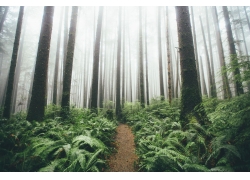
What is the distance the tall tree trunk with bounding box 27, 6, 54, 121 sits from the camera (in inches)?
220

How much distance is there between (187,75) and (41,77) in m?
5.99

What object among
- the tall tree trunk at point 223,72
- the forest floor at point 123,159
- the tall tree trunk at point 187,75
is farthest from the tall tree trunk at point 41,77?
the tall tree trunk at point 223,72

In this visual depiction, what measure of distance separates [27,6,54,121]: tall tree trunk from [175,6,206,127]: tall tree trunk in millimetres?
5734

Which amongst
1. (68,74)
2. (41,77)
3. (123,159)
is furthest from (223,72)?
(68,74)

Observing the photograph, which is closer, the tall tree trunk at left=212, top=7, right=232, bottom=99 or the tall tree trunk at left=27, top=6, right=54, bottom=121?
the tall tree trunk at left=212, top=7, right=232, bottom=99

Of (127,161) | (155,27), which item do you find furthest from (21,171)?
(155,27)

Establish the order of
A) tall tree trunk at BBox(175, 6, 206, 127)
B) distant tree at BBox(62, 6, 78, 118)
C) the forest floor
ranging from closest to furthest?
the forest floor
tall tree trunk at BBox(175, 6, 206, 127)
distant tree at BBox(62, 6, 78, 118)

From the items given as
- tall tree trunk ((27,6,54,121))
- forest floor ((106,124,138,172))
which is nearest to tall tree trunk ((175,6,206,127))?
forest floor ((106,124,138,172))

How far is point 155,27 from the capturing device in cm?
1781

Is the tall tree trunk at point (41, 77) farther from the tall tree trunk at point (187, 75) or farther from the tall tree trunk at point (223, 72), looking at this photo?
the tall tree trunk at point (223, 72)

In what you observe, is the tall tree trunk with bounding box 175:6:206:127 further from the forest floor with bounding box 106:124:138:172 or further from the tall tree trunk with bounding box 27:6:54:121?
the tall tree trunk with bounding box 27:6:54:121

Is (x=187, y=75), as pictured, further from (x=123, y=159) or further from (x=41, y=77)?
(x=41, y=77)

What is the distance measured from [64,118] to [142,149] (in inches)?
185
